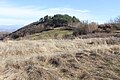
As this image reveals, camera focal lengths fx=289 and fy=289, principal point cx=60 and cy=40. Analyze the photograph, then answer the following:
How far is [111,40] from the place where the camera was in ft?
43.7

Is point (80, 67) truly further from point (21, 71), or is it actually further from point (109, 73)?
point (21, 71)

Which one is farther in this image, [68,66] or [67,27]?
[67,27]

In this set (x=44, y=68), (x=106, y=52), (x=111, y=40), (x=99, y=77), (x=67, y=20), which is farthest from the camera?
(x=67, y=20)

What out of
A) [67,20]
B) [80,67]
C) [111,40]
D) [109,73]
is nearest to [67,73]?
[80,67]

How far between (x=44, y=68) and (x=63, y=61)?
80cm

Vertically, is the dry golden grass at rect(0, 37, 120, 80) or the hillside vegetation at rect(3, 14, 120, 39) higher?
the dry golden grass at rect(0, 37, 120, 80)

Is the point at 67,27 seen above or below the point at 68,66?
below

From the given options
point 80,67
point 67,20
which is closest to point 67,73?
point 80,67

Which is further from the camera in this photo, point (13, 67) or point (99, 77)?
point (13, 67)

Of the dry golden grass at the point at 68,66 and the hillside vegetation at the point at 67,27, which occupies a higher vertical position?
the dry golden grass at the point at 68,66

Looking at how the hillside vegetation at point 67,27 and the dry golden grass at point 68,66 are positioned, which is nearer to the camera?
the dry golden grass at point 68,66

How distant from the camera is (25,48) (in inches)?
468

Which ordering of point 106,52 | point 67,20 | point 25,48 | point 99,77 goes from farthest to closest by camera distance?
point 67,20 → point 25,48 → point 106,52 → point 99,77

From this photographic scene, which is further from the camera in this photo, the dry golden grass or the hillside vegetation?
the hillside vegetation
